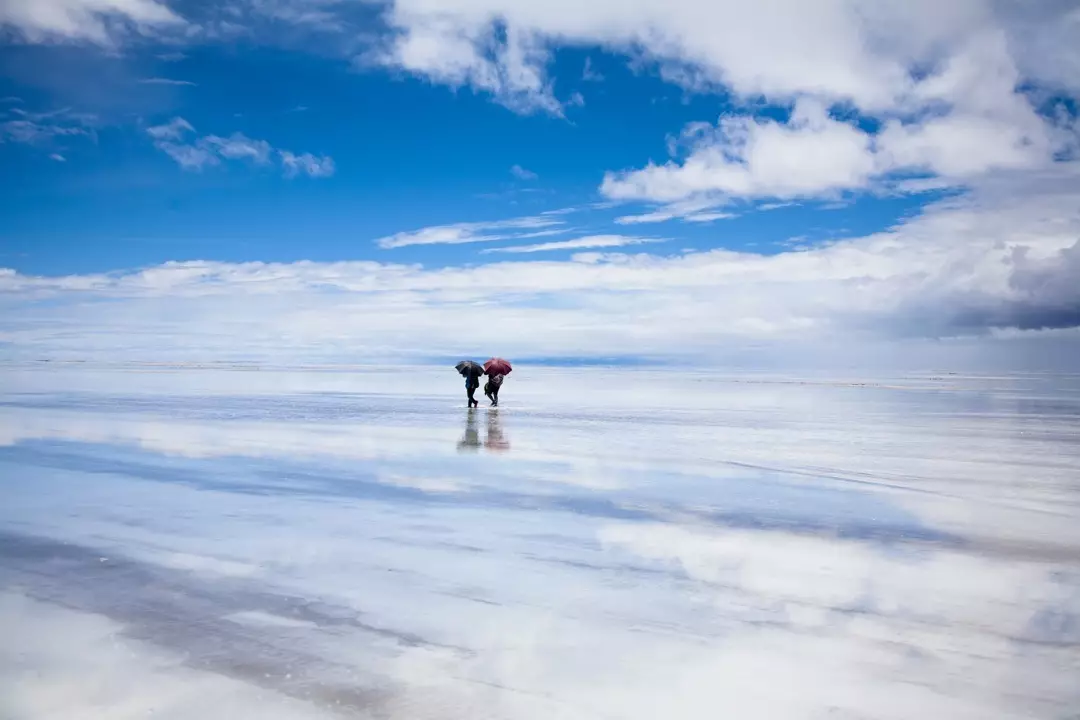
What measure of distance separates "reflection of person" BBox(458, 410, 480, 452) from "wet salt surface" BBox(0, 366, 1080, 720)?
0.86 m

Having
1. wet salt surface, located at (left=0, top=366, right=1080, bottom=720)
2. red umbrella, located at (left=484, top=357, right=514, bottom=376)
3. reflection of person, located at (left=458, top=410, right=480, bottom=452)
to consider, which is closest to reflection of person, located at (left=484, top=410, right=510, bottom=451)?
reflection of person, located at (left=458, top=410, right=480, bottom=452)

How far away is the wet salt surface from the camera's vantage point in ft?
17.0

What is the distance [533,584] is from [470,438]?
40.4 ft

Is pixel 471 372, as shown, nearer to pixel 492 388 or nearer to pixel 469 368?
pixel 469 368

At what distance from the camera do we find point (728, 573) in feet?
26.0

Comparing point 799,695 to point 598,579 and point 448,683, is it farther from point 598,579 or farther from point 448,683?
point 598,579

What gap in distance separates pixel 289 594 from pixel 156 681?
189 centimetres

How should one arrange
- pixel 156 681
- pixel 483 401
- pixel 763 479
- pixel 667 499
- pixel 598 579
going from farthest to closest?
pixel 483 401, pixel 763 479, pixel 667 499, pixel 598 579, pixel 156 681

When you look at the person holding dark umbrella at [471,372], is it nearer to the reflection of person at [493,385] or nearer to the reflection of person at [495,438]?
the reflection of person at [493,385]

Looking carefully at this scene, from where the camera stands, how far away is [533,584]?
24.5ft

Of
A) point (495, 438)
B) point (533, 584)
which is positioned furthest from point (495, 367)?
point (533, 584)

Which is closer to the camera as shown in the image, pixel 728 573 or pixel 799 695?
pixel 799 695

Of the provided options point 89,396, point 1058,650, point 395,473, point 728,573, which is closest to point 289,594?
point 728,573

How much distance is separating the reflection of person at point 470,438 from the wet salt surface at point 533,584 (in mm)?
863
